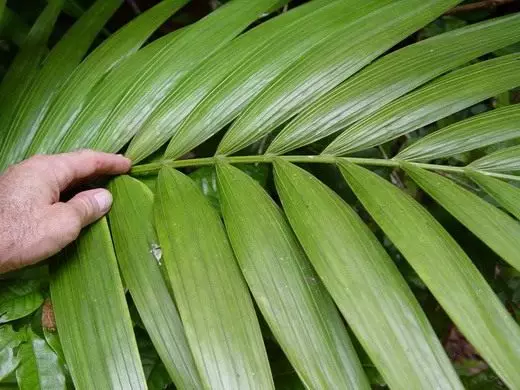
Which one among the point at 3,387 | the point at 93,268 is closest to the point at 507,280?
the point at 93,268

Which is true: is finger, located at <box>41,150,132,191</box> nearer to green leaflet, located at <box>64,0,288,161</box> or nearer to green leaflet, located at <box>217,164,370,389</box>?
green leaflet, located at <box>64,0,288,161</box>

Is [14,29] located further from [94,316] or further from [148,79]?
[94,316]

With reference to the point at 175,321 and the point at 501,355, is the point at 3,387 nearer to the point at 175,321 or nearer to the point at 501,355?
the point at 175,321

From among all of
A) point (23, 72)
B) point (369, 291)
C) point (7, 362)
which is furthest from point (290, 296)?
point (23, 72)

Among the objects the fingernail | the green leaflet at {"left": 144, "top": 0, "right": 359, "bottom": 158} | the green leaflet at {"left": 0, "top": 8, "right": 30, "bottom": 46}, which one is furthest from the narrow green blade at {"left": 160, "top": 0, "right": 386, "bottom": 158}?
the green leaflet at {"left": 0, "top": 8, "right": 30, "bottom": 46}

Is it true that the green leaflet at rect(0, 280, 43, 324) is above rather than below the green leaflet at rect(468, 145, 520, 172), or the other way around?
above
